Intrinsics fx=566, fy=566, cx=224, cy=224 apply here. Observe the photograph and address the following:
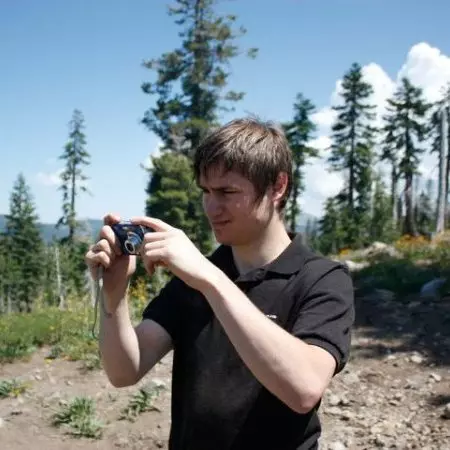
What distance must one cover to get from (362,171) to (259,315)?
40443 millimetres

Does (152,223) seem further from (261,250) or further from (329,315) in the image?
(329,315)

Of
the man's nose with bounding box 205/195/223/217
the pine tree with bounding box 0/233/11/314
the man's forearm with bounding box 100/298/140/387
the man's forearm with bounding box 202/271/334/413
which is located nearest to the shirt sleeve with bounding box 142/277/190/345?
the man's forearm with bounding box 100/298/140/387

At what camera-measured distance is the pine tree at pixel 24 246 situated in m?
52.9

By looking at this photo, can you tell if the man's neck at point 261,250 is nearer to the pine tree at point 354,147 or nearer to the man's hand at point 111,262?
the man's hand at point 111,262

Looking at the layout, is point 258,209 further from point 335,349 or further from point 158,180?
point 158,180

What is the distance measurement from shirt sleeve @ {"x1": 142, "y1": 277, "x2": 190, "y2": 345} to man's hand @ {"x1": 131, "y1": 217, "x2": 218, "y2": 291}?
409 millimetres

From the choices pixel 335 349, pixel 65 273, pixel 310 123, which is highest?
pixel 310 123

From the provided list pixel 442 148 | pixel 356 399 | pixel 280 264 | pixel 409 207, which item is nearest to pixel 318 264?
pixel 280 264

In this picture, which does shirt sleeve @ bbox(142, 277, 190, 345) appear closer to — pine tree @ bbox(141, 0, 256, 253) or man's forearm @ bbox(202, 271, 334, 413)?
man's forearm @ bbox(202, 271, 334, 413)

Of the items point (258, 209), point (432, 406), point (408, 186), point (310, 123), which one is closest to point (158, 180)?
point (310, 123)

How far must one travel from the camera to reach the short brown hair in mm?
1801

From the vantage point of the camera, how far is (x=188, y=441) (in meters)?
1.87

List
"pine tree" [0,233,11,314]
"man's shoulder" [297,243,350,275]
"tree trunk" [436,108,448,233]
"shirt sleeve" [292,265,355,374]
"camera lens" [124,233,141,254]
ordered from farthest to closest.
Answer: "pine tree" [0,233,11,314]
"tree trunk" [436,108,448,233]
"man's shoulder" [297,243,350,275]
"camera lens" [124,233,141,254]
"shirt sleeve" [292,265,355,374]

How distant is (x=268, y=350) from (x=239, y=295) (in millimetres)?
166
